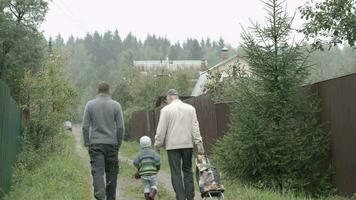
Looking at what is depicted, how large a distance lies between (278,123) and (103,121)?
14.0 ft

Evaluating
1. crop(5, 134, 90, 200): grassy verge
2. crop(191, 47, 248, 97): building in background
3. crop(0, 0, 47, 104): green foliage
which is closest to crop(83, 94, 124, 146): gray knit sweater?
crop(5, 134, 90, 200): grassy verge

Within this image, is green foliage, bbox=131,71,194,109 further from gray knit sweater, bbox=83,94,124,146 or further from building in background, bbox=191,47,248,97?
A: gray knit sweater, bbox=83,94,124,146

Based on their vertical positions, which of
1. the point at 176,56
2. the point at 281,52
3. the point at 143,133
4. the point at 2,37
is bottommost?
the point at 143,133

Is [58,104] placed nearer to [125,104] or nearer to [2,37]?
[2,37]

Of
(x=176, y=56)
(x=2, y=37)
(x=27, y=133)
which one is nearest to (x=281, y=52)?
(x=27, y=133)

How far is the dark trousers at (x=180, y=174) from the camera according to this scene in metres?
8.54

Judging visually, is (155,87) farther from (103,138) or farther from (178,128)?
(103,138)

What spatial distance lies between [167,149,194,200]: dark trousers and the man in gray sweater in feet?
2.91

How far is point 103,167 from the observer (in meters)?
8.44

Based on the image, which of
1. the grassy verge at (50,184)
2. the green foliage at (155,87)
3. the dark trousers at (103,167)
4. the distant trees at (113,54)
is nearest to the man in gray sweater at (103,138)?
the dark trousers at (103,167)

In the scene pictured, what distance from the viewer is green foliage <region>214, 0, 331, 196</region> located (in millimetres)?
10977

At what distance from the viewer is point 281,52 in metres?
11.4

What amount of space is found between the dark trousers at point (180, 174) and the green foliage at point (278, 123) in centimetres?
283

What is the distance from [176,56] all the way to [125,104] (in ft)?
313
